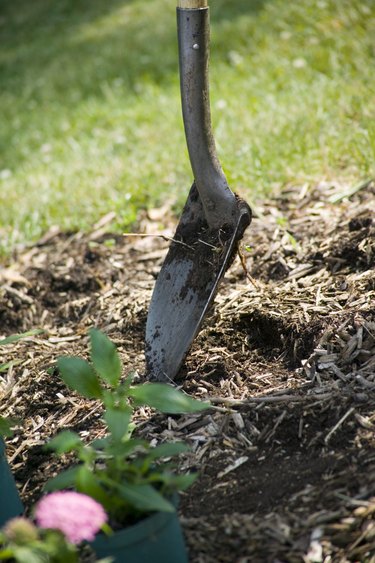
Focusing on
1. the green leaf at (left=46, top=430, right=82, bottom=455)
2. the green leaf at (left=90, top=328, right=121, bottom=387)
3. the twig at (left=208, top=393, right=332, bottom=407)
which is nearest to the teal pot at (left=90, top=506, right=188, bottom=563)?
the green leaf at (left=46, top=430, right=82, bottom=455)

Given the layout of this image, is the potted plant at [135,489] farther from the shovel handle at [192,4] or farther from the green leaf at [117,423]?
the shovel handle at [192,4]

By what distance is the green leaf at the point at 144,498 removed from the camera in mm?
1675

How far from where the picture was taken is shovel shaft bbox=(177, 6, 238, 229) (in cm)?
261

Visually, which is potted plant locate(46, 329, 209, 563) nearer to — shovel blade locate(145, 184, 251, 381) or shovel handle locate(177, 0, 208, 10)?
shovel blade locate(145, 184, 251, 381)

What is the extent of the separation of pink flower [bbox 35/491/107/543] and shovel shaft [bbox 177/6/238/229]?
135 cm

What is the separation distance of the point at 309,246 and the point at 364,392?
3.76 ft

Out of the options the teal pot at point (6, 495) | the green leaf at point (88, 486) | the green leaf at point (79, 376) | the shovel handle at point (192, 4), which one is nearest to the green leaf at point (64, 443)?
the green leaf at point (88, 486)

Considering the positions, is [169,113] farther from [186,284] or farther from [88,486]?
[88,486]

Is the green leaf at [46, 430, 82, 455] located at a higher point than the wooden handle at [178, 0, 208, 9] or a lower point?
lower

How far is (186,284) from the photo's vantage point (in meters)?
2.80

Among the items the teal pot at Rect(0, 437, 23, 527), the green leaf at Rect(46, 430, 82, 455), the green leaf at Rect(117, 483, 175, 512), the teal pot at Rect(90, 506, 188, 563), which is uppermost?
the green leaf at Rect(117, 483, 175, 512)

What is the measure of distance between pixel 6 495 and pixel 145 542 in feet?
2.04

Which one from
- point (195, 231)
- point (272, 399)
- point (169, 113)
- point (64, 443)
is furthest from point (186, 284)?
point (169, 113)

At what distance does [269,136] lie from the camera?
464 cm
